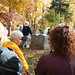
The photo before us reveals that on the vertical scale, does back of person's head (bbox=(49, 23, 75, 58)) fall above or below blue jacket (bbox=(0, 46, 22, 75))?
above

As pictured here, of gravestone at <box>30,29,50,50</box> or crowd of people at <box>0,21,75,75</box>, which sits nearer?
crowd of people at <box>0,21,75,75</box>

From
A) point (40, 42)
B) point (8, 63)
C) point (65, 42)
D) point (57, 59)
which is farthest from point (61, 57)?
point (40, 42)

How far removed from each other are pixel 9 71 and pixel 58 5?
29414 mm

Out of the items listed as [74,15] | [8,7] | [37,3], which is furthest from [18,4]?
[74,15]

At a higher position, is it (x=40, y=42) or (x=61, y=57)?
(x=61, y=57)

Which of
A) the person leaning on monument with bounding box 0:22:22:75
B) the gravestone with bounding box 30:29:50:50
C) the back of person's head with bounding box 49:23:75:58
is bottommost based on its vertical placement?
the gravestone with bounding box 30:29:50:50

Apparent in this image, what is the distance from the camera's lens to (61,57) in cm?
233

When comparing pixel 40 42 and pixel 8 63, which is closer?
pixel 8 63

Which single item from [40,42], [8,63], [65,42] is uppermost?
[65,42]

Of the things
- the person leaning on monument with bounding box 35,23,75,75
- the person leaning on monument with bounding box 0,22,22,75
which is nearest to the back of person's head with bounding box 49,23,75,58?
the person leaning on monument with bounding box 35,23,75,75

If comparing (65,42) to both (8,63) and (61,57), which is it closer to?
(61,57)

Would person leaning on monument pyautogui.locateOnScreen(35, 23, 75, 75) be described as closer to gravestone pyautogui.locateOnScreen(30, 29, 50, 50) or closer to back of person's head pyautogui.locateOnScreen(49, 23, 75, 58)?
Result: back of person's head pyautogui.locateOnScreen(49, 23, 75, 58)

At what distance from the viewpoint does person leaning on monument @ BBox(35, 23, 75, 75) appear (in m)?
2.30

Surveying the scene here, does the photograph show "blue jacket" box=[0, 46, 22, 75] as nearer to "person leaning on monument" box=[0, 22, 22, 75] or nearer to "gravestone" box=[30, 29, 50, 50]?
"person leaning on monument" box=[0, 22, 22, 75]
